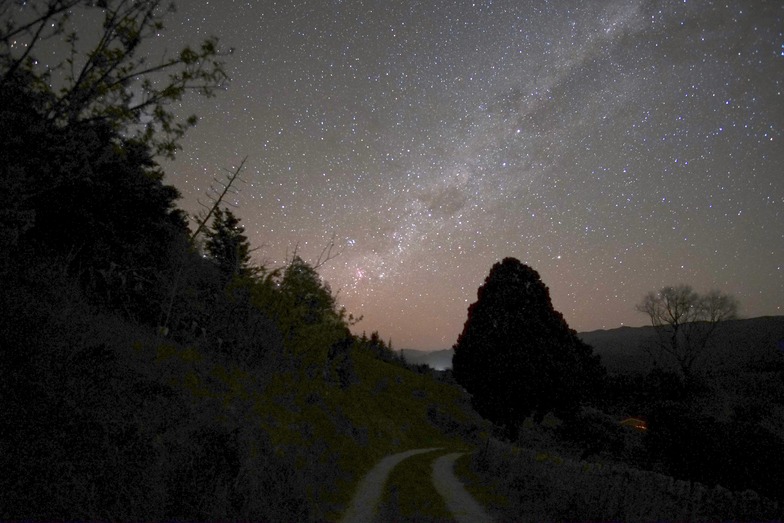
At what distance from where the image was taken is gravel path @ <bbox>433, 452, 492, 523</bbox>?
11.5 m

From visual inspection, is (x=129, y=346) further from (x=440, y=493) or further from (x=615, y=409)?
(x=615, y=409)

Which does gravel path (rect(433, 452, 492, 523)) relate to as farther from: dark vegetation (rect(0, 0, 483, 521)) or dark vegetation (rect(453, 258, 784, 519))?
dark vegetation (rect(0, 0, 483, 521))

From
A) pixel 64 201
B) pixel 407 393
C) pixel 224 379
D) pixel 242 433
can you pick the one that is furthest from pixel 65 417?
pixel 407 393

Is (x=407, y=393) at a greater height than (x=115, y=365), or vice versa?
(x=115, y=365)

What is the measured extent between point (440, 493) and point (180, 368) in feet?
28.6

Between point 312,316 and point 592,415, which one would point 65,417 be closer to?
point 312,316

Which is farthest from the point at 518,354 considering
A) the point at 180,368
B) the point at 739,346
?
the point at 739,346

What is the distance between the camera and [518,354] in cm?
2984

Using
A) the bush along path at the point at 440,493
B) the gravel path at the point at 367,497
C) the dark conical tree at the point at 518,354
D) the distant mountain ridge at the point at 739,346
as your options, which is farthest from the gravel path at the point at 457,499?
the distant mountain ridge at the point at 739,346

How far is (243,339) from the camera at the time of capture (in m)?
18.0

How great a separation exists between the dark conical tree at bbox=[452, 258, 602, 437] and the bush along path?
383 inches

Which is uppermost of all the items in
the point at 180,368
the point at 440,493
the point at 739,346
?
the point at 739,346

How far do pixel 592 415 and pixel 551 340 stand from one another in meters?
5.23

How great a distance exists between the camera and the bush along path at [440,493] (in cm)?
1145
